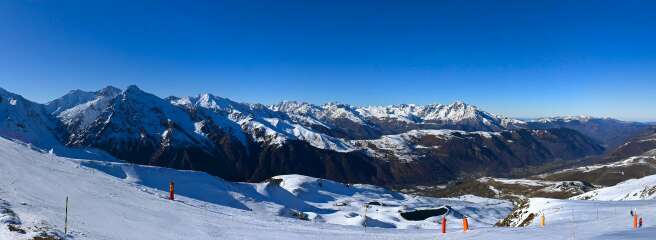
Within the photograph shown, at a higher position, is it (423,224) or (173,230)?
(173,230)

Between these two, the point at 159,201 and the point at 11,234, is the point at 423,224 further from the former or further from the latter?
the point at 11,234

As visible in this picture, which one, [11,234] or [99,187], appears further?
[99,187]

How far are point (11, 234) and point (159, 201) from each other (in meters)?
13.4

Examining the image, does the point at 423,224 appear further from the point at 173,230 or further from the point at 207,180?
the point at 173,230

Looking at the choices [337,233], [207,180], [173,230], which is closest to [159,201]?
[173,230]

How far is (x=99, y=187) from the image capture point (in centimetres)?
3238

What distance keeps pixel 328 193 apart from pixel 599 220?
16103cm

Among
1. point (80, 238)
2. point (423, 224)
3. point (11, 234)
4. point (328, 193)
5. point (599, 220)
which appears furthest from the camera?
point (328, 193)

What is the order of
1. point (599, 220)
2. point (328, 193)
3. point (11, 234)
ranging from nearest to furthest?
1. point (11, 234)
2. point (599, 220)
3. point (328, 193)

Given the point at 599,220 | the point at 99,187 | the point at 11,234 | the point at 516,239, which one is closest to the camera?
the point at 11,234

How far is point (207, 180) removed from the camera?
108 m

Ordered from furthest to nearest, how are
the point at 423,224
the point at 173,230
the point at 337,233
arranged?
the point at 423,224, the point at 337,233, the point at 173,230

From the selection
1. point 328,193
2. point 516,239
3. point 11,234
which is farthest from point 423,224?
point 11,234

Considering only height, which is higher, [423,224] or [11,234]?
[11,234]
